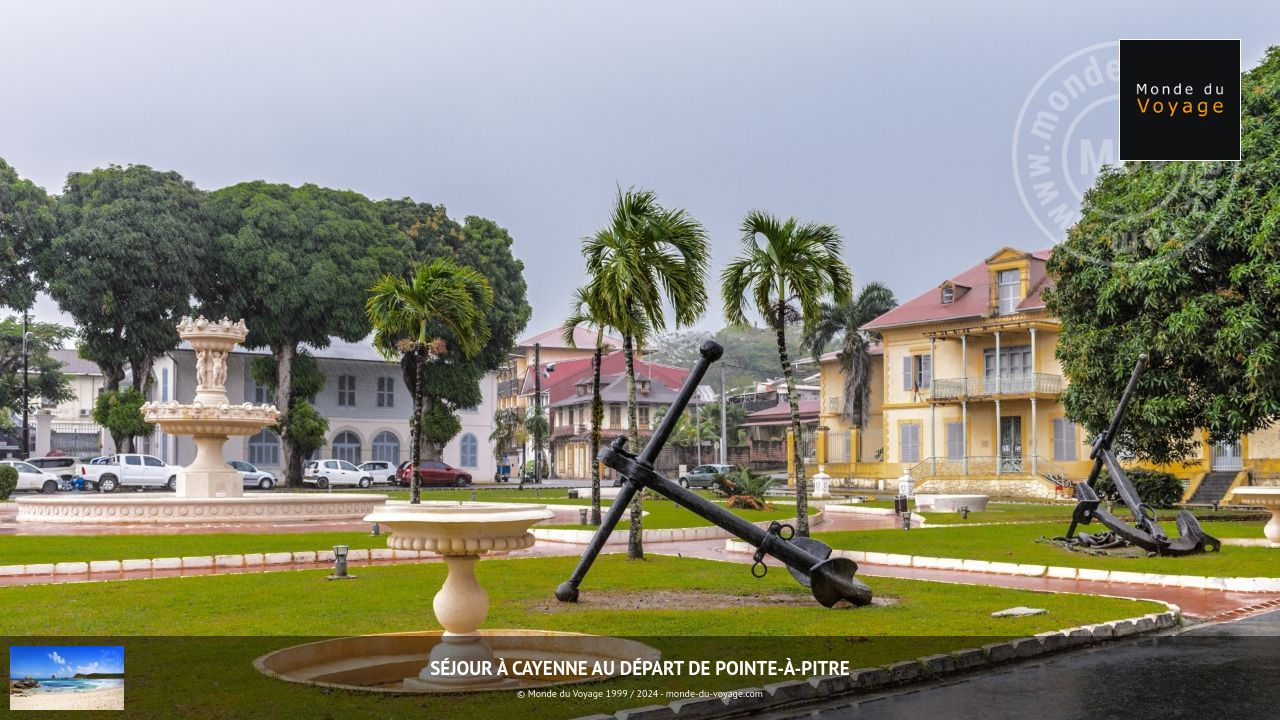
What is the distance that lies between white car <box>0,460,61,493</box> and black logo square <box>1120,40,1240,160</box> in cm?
3945

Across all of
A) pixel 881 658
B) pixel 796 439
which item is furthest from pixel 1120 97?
pixel 881 658

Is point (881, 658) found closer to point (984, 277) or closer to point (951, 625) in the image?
point (951, 625)

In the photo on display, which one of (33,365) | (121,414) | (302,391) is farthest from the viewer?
(33,365)

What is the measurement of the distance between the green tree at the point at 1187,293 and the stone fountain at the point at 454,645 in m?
19.4

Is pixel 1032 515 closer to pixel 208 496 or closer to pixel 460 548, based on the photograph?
pixel 208 496

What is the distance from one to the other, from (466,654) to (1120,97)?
19.7 meters

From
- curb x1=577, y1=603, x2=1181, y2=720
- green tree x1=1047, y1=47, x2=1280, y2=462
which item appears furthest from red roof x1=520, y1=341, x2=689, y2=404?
curb x1=577, y1=603, x2=1181, y2=720

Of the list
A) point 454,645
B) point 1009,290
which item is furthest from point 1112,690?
point 1009,290

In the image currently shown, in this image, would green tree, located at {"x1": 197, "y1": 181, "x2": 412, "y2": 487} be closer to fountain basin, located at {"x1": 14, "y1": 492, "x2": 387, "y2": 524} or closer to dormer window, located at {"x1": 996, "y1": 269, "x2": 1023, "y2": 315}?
fountain basin, located at {"x1": 14, "y1": 492, "x2": 387, "y2": 524}

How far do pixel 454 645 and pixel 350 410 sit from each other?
55517mm

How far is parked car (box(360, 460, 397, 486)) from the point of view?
186 feet

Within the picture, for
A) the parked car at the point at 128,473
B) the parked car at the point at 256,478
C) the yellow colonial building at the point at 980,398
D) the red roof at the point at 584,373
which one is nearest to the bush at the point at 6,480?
the parked car at the point at 128,473

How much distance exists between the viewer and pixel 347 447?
62312 millimetres

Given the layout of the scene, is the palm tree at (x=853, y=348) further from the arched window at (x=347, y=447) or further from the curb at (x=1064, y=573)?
the curb at (x=1064, y=573)
